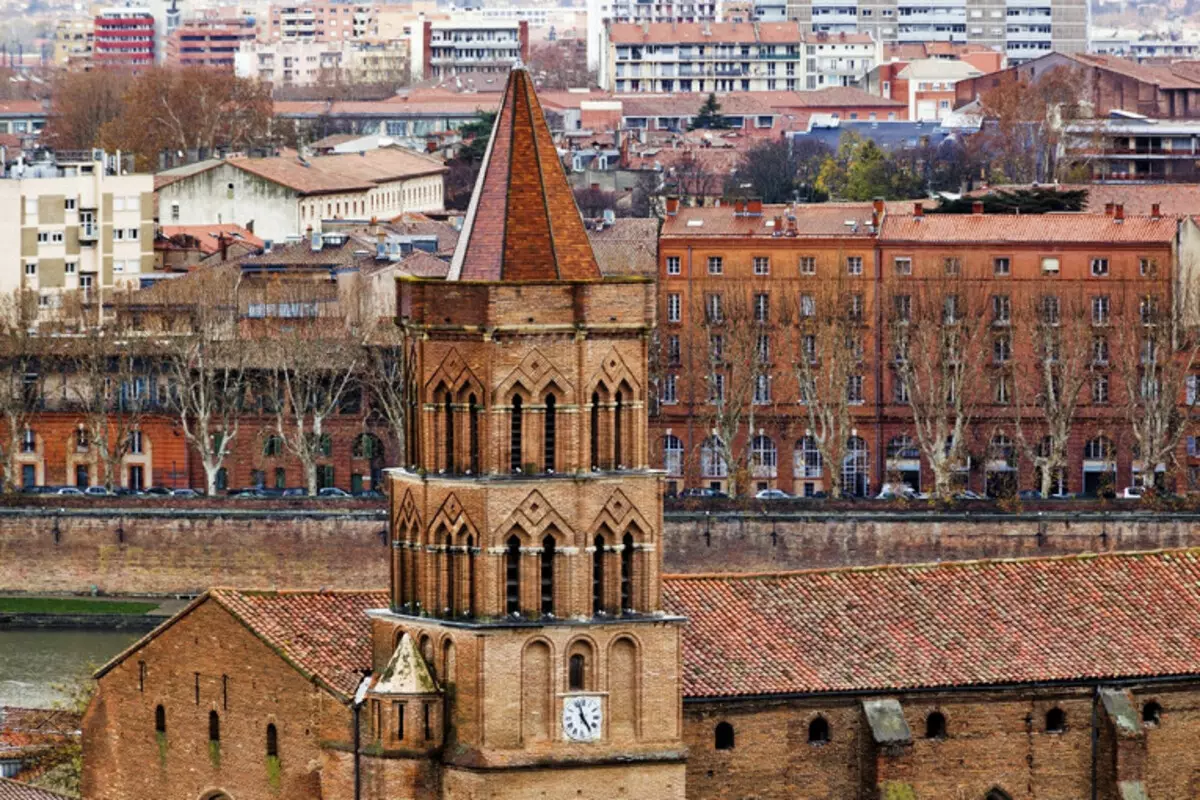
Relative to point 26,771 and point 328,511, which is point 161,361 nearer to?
point 328,511

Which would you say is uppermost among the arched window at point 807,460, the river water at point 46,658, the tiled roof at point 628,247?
the tiled roof at point 628,247

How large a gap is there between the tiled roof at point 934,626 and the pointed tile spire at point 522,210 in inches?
A: 221

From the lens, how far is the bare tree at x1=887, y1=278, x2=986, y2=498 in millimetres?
118062

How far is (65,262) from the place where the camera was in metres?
→ 148

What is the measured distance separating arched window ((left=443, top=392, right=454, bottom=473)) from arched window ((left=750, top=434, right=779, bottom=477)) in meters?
58.7

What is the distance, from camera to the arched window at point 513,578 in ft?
207

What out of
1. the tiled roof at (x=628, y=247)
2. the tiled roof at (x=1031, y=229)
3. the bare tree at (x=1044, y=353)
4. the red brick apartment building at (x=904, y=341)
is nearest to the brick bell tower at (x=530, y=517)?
the red brick apartment building at (x=904, y=341)

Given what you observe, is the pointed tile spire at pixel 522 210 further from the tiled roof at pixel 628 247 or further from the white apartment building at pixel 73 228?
the white apartment building at pixel 73 228

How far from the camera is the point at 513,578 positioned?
63188 mm

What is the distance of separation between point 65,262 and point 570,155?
42158 mm

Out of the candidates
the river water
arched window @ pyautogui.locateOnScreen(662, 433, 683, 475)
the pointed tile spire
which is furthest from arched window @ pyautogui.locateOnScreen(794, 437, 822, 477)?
the pointed tile spire

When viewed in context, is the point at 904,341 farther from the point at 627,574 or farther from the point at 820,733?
the point at 627,574

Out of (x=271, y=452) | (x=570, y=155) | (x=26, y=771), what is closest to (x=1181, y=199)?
(x=271, y=452)

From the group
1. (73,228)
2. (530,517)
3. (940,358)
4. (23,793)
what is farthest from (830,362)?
(530,517)
